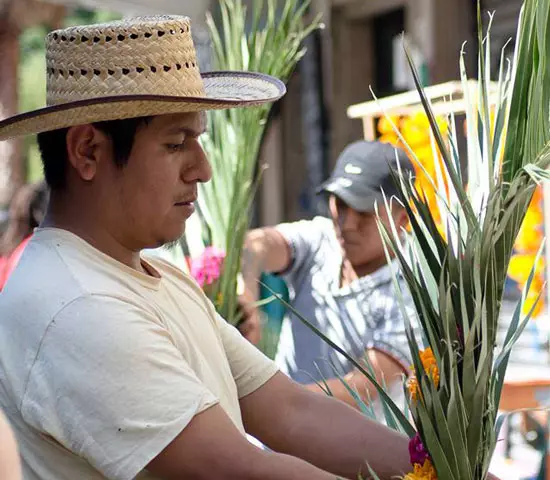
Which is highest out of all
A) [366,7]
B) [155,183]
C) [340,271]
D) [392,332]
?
[366,7]

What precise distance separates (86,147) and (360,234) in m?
1.61

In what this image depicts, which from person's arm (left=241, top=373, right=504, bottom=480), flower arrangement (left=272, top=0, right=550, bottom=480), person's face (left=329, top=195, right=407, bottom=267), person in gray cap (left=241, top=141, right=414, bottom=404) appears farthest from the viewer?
person's face (left=329, top=195, right=407, bottom=267)

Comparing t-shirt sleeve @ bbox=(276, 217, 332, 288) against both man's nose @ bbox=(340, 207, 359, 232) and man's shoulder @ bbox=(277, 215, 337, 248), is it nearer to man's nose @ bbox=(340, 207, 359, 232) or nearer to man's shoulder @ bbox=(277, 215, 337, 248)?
man's shoulder @ bbox=(277, 215, 337, 248)

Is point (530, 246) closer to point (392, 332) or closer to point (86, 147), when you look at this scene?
point (392, 332)

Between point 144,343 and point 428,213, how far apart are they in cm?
47

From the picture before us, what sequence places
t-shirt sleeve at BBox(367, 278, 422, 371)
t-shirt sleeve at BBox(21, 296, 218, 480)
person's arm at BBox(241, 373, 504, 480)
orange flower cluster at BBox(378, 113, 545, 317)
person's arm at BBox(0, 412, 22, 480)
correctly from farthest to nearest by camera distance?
orange flower cluster at BBox(378, 113, 545, 317) < t-shirt sleeve at BBox(367, 278, 422, 371) < person's arm at BBox(241, 373, 504, 480) < t-shirt sleeve at BBox(21, 296, 218, 480) < person's arm at BBox(0, 412, 22, 480)

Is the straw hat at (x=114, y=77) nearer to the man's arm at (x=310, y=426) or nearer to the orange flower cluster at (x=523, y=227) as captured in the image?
the man's arm at (x=310, y=426)

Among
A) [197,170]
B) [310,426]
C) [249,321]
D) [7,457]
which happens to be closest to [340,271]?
[249,321]

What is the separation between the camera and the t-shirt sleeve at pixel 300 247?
10.6 ft

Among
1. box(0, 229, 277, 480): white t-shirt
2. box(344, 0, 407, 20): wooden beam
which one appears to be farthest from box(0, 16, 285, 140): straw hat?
box(344, 0, 407, 20): wooden beam

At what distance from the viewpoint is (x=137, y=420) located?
4.41ft

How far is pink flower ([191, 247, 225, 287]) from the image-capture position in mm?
2760

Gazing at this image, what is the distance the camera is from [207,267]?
9.09ft

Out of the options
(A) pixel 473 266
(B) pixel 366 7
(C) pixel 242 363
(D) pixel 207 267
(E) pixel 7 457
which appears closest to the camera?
(E) pixel 7 457
